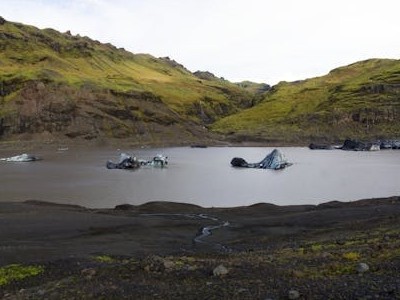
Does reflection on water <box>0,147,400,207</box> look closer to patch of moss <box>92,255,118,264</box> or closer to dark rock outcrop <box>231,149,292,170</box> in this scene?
dark rock outcrop <box>231,149,292,170</box>

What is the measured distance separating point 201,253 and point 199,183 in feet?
176

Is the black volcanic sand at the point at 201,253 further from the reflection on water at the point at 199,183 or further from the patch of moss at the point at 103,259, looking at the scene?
the reflection on water at the point at 199,183

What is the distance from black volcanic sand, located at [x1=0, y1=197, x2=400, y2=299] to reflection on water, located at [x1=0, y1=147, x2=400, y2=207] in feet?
48.3

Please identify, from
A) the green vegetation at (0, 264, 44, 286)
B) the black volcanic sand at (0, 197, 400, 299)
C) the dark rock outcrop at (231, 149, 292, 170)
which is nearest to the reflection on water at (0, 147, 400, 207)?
the dark rock outcrop at (231, 149, 292, 170)

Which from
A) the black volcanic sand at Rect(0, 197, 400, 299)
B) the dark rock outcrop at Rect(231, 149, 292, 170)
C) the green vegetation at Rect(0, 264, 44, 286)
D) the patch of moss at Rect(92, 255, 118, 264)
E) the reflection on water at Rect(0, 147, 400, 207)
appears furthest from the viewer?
the dark rock outcrop at Rect(231, 149, 292, 170)

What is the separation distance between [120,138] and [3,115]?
37912mm

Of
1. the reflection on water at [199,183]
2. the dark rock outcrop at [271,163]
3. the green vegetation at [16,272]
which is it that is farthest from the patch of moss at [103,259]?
the dark rock outcrop at [271,163]

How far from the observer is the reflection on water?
65250 millimetres

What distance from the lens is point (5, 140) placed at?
181500 mm

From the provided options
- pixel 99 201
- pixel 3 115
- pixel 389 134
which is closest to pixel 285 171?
pixel 99 201

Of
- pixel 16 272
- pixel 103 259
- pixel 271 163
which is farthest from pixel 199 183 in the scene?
pixel 16 272

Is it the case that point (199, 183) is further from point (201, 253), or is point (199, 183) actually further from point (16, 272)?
point (16, 272)

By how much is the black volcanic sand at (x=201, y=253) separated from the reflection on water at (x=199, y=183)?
48.3 ft

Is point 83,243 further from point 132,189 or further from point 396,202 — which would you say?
point 132,189
